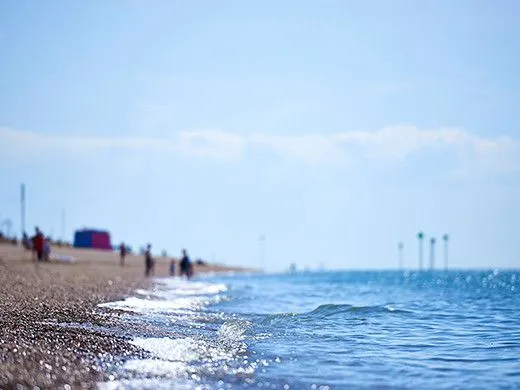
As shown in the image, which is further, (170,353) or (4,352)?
(170,353)

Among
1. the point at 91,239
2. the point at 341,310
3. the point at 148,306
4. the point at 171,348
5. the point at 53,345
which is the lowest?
the point at 341,310

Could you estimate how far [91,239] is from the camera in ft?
288


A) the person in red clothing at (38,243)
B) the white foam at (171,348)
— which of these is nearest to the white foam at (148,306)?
the white foam at (171,348)

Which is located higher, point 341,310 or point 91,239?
point 91,239

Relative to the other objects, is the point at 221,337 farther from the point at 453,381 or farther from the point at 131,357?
the point at 453,381

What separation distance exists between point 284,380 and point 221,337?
4.28 m

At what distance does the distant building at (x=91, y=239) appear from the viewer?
87375 mm

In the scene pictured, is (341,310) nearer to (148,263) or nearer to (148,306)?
(148,306)

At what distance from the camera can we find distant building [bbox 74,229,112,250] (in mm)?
87375

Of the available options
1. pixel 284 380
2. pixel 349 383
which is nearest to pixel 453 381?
pixel 349 383

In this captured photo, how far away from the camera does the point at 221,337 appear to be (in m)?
13.3

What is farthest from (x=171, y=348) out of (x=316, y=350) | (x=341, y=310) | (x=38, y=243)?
(x=38, y=243)

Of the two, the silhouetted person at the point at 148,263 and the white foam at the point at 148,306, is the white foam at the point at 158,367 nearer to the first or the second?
the white foam at the point at 148,306

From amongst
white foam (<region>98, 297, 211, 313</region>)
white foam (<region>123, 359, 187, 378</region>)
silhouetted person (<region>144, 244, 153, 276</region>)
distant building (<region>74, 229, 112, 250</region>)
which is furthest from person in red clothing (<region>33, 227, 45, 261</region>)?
distant building (<region>74, 229, 112, 250</region>)
